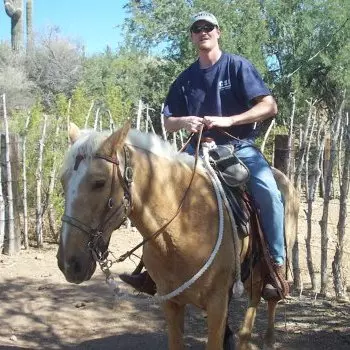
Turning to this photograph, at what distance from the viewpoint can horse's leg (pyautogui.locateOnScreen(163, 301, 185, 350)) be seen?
11.1 feet

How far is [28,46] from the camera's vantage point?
29.2m

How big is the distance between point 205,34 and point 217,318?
186 cm

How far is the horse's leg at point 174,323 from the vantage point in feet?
11.1

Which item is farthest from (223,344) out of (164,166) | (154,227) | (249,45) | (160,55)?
(160,55)

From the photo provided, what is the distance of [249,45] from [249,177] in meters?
13.7

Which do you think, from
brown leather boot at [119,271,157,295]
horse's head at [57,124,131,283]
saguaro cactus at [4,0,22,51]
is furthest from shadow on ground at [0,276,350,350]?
saguaro cactus at [4,0,22,51]

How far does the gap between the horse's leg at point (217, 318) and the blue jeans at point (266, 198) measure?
0.62 meters

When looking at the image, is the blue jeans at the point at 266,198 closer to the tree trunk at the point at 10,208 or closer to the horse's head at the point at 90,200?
the horse's head at the point at 90,200

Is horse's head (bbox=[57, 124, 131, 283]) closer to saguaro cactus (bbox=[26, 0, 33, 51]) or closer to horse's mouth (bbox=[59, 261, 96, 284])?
horse's mouth (bbox=[59, 261, 96, 284])

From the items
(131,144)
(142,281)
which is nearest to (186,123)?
(131,144)

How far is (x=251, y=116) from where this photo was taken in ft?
11.1

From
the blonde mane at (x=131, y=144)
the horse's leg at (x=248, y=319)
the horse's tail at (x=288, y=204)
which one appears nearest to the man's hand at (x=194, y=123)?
the blonde mane at (x=131, y=144)

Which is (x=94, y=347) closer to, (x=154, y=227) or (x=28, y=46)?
(x=154, y=227)

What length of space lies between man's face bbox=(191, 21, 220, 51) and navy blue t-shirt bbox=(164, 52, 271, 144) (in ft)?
0.44
